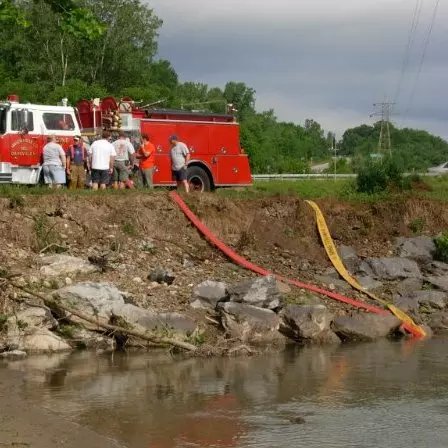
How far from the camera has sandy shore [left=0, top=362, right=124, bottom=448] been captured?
928 centimetres

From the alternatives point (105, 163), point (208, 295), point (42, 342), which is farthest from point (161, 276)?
point (105, 163)

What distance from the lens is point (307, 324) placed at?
16844 millimetres

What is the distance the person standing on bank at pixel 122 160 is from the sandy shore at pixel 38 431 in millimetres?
11973

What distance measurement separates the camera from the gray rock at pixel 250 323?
53.4ft

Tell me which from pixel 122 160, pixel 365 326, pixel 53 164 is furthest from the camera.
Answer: pixel 122 160

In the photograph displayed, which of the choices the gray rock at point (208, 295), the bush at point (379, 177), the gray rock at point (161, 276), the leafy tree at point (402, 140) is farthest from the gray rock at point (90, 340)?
the leafy tree at point (402, 140)

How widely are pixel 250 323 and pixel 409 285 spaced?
552 cm

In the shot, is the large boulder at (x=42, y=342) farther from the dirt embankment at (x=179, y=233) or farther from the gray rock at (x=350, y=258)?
the gray rock at (x=350, y=258)

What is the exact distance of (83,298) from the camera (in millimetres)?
15922

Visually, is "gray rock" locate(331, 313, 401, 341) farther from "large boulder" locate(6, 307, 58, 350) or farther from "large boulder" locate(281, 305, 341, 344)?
"large boulder" locate(6, 307, 58, 350)

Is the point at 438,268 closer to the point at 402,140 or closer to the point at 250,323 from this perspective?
the point at 250,323

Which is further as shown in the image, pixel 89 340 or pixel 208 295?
Answer: pixel 208 295

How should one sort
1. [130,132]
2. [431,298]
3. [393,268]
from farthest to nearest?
[130,132], [393,268], [431,298]

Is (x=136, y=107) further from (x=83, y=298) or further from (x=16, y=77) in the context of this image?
(x=16, y=77)
